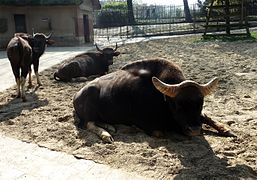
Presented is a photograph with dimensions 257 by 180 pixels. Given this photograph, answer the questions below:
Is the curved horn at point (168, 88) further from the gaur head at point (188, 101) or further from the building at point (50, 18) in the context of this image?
the building at point (50, 18)

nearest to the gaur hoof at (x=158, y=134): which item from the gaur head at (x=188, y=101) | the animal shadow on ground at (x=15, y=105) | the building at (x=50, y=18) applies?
the gaur head at (x=188, y=101)

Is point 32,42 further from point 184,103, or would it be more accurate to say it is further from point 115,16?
point 115,16

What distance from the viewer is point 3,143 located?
18.4ft

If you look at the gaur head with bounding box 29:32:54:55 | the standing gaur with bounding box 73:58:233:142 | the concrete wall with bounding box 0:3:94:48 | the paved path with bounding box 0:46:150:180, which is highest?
the concrete wall with bounding box 0:3:94:48

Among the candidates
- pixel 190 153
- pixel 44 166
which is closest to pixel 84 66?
pixel 44 166

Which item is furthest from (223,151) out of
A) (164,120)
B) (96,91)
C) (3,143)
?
(3,143)

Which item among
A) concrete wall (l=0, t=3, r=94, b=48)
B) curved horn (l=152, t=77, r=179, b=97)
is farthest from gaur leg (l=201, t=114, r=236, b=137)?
concrete wall (l=0, t=3, r=94, b=48)

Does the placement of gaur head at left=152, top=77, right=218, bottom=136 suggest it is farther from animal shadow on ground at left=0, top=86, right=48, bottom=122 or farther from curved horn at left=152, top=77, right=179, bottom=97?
animal shadow on ground at left=0, top=86, right=48, bottom=122

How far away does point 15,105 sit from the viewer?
26.6ft

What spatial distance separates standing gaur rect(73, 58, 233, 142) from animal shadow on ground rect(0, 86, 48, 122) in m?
1.74

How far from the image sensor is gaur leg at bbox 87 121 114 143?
5308mm

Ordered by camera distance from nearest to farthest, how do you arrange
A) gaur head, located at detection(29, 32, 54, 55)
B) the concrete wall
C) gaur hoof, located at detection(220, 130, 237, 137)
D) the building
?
gaur hoof, located at detection(220, 130, 237, 137), gaur head, located at detection(29, 32, 54, 55), the building, the concrete wall

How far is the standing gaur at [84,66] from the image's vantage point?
10.8m

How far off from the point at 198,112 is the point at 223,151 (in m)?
0.61
